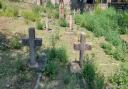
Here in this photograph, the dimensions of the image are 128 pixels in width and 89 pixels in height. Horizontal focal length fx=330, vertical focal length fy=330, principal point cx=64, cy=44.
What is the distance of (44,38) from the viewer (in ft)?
37.3

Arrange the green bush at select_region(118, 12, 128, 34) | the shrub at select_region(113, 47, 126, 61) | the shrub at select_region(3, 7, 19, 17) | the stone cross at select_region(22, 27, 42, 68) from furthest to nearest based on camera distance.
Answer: the shrub at select_region(3, 7, 19, 17) → the green bush at select_region(118, 12, 128, 34) → the shrub at select_region(113, 47, 126, 61) → the stone cross at select_region(22, 27, 42, 68)

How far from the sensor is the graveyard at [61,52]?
7223mm

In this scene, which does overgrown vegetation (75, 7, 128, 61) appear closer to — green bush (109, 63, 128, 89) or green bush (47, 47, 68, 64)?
green bush (47, 47, 68, 64)

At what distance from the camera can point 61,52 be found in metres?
8.57

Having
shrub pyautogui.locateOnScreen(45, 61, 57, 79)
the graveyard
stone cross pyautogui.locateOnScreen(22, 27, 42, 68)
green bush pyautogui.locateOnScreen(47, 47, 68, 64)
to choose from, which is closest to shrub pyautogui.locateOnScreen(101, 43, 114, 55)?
the graveyard

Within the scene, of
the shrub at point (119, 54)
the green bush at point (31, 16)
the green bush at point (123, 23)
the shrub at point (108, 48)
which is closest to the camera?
the shrub at point (119, 54)

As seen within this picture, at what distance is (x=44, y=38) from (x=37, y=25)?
62.5 inches

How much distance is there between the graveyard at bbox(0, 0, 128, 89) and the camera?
23.7 feet

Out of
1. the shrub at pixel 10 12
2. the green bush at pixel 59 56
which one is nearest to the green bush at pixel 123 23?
the shrub at pixel 10 12

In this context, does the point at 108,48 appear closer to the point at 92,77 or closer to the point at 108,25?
the point at 108,25

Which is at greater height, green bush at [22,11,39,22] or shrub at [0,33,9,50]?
green bush at [22,11,39,22]

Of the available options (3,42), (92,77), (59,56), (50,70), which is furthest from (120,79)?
(3,42)

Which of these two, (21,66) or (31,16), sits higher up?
(31,16)

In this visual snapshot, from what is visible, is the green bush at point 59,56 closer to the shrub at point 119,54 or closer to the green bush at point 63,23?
the shrub at point 119,54
